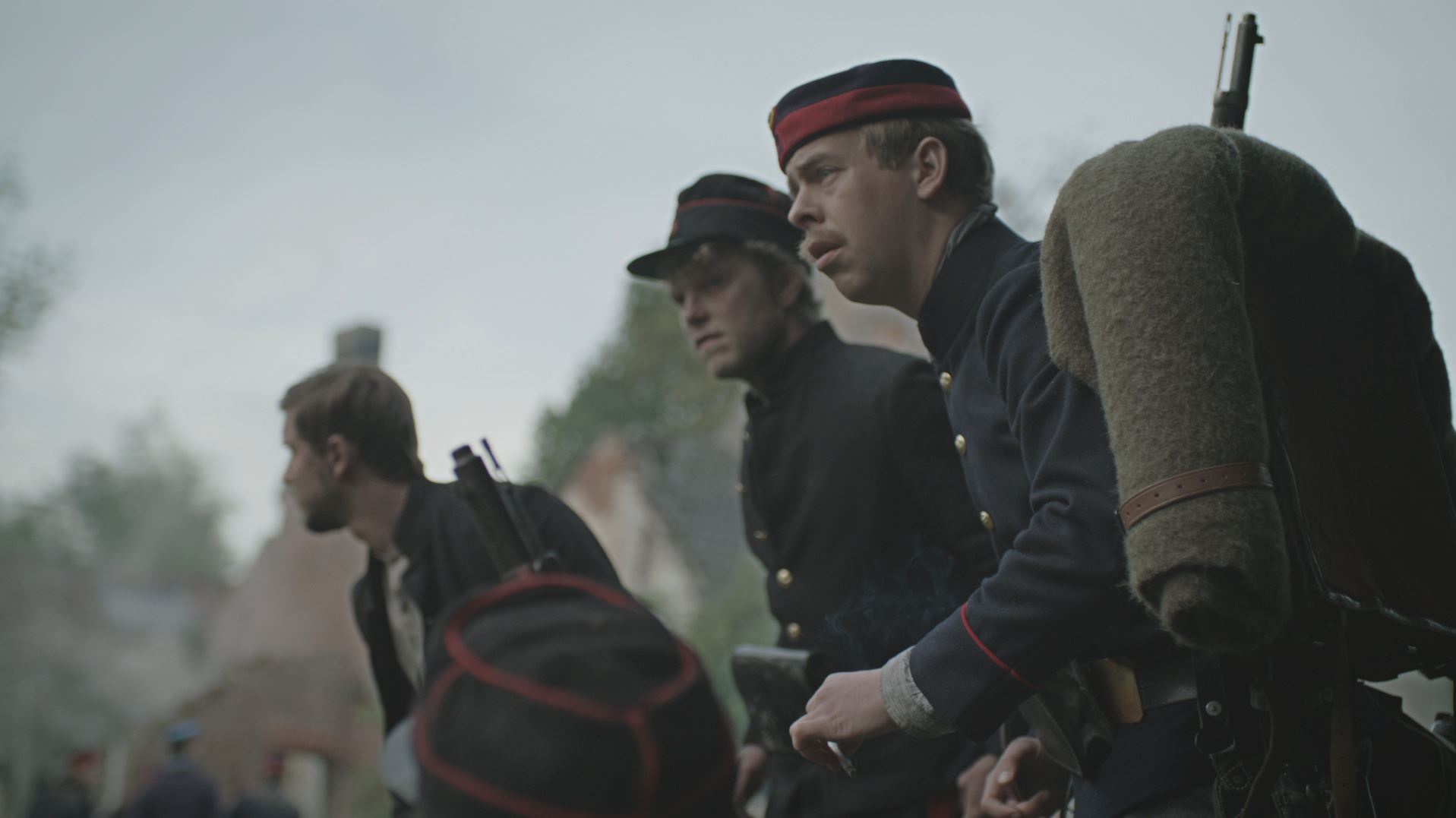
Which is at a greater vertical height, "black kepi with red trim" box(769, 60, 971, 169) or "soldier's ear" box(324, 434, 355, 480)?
"black kepi with red trim" box(769, 60, 971, 169)

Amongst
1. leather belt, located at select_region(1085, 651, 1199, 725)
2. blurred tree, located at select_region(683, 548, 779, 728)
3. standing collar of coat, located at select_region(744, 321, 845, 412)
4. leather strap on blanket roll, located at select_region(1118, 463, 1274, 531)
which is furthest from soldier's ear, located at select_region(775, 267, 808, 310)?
blurred tree, located at select_region(683, 548, 779, 728)

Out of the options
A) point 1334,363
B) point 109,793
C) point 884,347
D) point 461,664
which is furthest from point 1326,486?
point 109,793

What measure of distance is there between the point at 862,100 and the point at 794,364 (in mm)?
1214

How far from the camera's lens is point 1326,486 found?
6.97ft

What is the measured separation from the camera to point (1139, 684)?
228cm

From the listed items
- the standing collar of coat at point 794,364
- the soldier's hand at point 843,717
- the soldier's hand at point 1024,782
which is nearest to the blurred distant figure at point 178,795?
the standing collar of coat at point 794,364

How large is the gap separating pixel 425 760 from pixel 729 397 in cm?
3766

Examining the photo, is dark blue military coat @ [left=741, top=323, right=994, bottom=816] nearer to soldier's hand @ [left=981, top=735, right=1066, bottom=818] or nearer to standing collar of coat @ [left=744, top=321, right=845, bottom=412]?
standing collar of coat @ [left=744, top=321, right=845, bottom=412]

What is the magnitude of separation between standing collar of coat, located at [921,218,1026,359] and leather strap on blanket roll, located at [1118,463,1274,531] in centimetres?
87

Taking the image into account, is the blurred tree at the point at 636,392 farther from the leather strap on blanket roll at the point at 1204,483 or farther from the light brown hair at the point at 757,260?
the leather strap on blanket roll at the point at 1204,483

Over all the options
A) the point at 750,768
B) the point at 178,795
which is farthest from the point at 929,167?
the point at 178,795

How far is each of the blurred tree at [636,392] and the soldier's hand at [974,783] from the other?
37.5 metres

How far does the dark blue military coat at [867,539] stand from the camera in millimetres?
3271

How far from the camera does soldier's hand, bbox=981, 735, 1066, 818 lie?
285 cm
